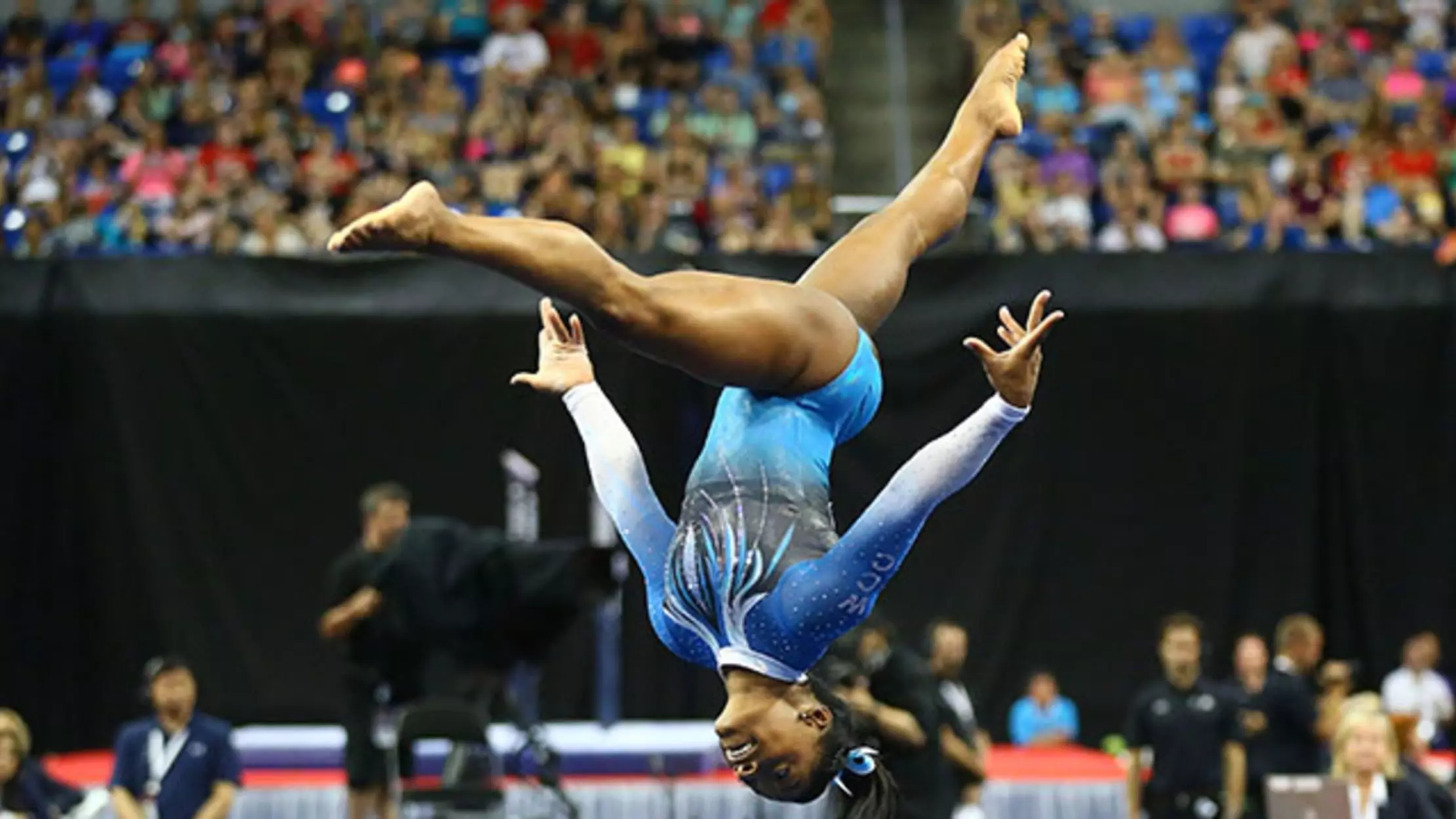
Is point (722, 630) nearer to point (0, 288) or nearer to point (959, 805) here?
point (959, 805)

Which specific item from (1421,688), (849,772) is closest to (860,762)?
(849,772)

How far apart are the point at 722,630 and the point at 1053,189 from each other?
26.1 ft

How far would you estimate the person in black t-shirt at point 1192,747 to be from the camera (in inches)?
320

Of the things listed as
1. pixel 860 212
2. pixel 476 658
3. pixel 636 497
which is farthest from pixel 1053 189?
pixel 636 497

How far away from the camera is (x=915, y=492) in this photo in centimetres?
418

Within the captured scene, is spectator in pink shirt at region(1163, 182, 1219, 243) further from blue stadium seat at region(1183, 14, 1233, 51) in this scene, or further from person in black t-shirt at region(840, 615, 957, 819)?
person in black t-shirt at region(840, 615, 957, 819)

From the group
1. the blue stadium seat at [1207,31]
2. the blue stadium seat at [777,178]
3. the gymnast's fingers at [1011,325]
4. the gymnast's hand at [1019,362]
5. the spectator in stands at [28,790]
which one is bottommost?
the spectator in stands at [28,790]

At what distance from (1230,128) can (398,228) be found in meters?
9.42

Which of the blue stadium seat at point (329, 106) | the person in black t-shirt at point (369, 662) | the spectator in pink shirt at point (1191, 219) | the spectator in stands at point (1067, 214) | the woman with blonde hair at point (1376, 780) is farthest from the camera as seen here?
the blue stadium seat at point (329, 106)

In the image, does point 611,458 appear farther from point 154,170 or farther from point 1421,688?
point 154,170

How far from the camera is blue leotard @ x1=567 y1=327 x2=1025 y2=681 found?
165 inches

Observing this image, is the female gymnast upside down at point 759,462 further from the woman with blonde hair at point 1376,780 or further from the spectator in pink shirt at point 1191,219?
the spectator in pink shirt at point 1191,219

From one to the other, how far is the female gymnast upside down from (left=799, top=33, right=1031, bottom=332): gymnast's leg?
18 millimetres

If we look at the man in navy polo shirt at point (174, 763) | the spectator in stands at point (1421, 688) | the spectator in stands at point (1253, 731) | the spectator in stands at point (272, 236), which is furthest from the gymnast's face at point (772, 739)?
the spectator in stands at point (272, 236)
